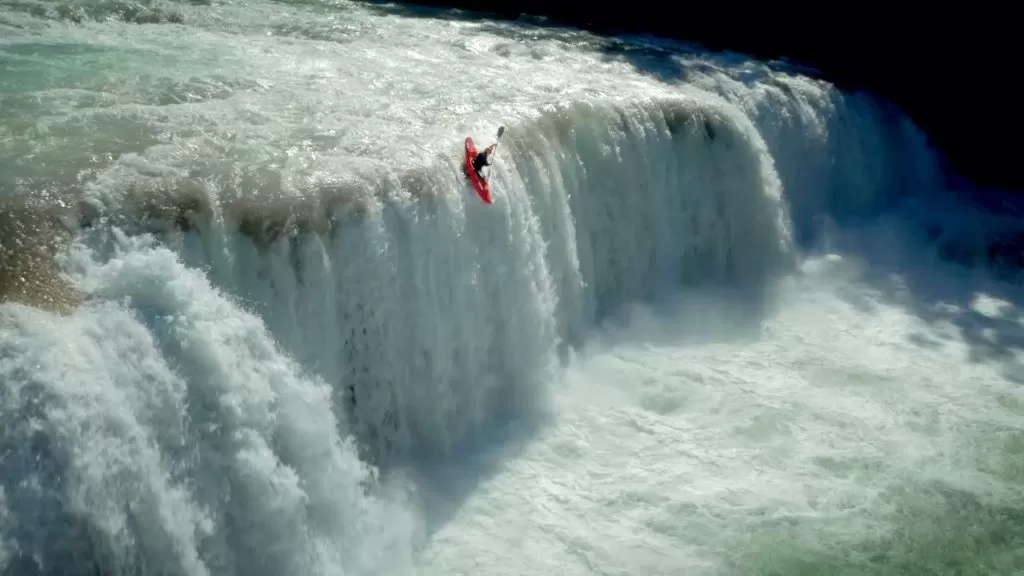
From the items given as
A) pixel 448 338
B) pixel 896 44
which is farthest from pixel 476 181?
pixel 896 44

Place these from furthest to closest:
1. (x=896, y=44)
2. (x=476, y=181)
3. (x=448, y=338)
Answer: (x=896, y=44) → (x=476, y=181) → (x=448, y=338)

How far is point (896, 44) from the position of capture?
16.7 metres

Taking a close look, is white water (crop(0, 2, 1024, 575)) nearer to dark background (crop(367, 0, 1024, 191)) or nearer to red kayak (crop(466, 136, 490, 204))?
red kayak (crop(466, 136, 490, 204))

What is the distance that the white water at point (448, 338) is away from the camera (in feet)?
16.7

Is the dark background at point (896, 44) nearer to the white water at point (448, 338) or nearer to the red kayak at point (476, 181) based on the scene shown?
the white water at point (448, 338)

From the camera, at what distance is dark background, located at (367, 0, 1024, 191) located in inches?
568

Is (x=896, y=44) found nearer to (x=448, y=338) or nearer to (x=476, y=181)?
(x=476, y=181)

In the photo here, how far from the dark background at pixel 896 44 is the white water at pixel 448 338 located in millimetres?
3844

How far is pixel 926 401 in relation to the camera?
828 centimetres

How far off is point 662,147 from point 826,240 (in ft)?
9.77

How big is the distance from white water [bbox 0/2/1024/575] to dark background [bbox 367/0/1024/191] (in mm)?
3844

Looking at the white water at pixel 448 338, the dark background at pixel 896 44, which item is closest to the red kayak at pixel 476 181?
the white water at pixel 448 338

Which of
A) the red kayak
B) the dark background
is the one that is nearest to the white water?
the red kayak

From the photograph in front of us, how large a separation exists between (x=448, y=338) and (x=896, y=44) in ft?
42.0
